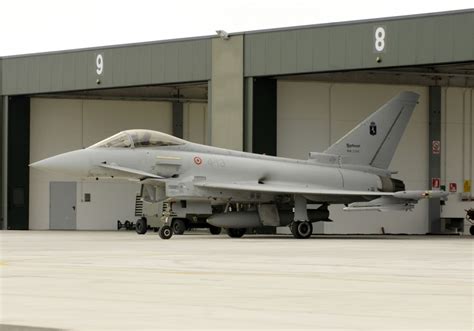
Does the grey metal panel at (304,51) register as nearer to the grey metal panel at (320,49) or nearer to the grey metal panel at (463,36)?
the grey metal panel at (320,49)

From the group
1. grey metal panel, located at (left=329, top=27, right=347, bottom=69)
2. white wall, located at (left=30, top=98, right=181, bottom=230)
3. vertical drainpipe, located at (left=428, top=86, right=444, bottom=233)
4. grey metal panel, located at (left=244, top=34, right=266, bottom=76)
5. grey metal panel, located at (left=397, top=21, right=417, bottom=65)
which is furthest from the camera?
white wall, located at (left=30, top=98, right=181, bottom=230)

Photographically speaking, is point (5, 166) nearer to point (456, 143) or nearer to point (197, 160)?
point (197, 160)

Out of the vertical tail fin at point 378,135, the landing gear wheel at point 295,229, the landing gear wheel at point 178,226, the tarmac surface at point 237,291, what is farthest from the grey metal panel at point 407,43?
the tarmac surface at point 237,291

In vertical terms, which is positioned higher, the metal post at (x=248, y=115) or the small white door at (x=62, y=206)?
the metal post at (x=248, y=115)

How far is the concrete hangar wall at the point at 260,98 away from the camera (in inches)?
1144

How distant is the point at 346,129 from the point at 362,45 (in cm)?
530

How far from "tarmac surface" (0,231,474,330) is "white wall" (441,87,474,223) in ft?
59.9

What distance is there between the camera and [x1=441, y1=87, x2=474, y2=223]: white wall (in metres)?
35.1

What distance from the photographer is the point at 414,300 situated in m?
9.52

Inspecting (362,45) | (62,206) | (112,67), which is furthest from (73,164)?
(62,206)

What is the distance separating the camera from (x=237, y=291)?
10391 millimetres

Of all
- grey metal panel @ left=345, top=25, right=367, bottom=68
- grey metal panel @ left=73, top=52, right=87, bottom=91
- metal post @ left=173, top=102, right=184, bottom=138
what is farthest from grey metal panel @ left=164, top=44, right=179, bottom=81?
metal post @ left=173, top=102, right=184, bottom=138

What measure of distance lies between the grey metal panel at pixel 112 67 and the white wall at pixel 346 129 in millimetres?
2889

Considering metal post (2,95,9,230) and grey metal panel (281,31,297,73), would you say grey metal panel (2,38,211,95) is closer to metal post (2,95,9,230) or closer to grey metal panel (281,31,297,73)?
Result: metal post (2,95,9,230)
